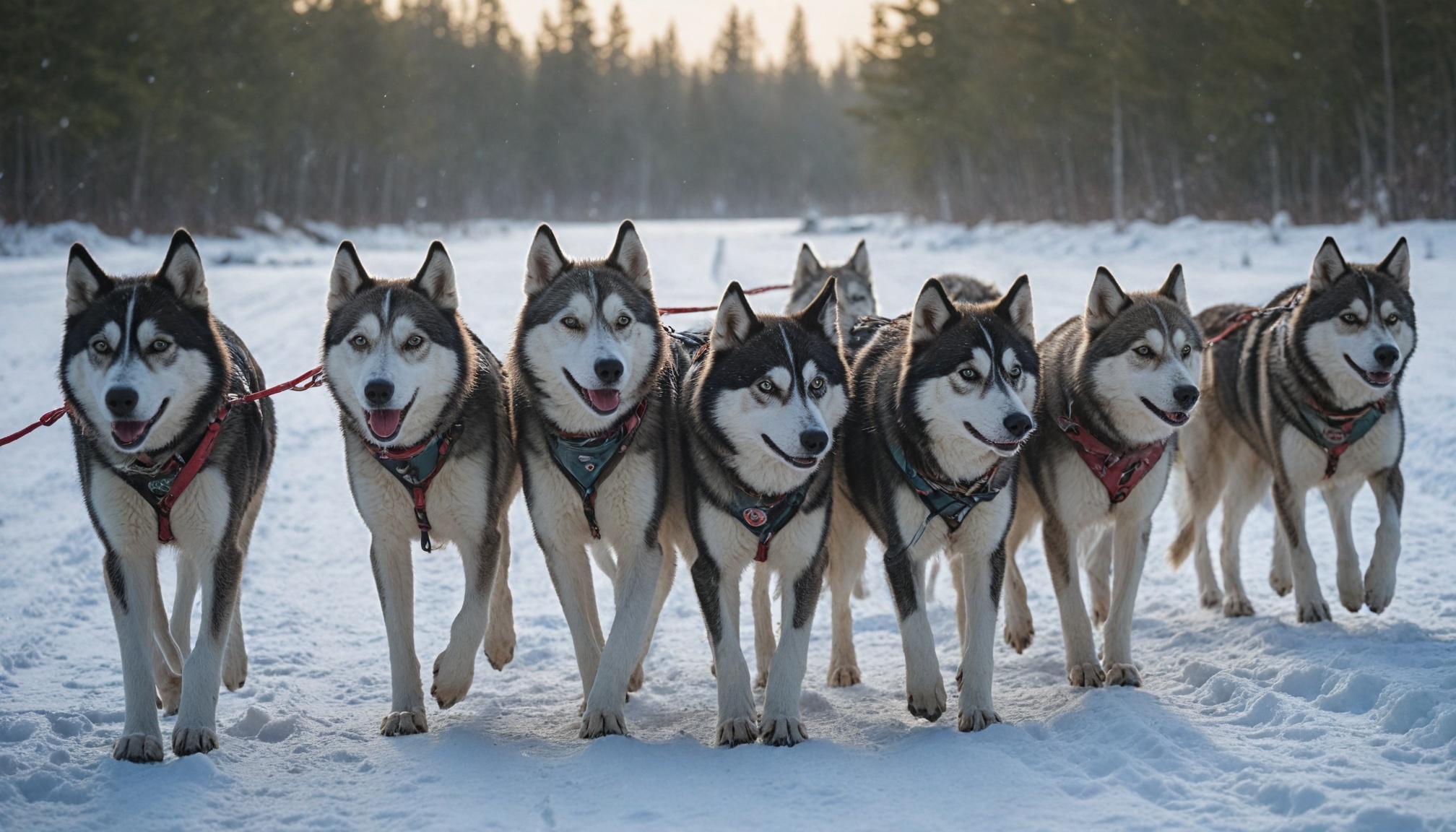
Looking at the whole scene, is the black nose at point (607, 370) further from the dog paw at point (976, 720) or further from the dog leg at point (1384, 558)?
the dog leg at point (1384, 558)

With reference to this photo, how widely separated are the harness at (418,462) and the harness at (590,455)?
0.41 metres

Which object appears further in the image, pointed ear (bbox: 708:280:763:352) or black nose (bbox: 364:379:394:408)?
pointed ear (bbox: 708:280:763:352)

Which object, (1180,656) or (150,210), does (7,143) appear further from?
(1180,656)

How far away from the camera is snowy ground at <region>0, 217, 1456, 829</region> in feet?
10.5

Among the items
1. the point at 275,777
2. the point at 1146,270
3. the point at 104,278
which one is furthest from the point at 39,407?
the point at 1146,270

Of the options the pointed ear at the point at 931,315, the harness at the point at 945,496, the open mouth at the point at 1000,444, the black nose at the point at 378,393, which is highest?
the pointed ear at the point at 931,315

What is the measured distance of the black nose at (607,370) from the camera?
A: 3.91m

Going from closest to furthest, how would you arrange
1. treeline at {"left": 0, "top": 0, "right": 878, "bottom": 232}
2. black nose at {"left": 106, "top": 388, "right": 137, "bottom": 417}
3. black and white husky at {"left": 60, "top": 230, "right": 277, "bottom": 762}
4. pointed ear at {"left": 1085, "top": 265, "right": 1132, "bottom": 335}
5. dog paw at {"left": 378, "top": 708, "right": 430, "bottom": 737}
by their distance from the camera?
black nose at {"left": 106, "top": 388, "right": 137, "bottom": 417} < black and white husky at {"left": 60, "top": 230, "right": 277, "bottom": 762} < dog paw at {"left": 378, "top": 708, "right": 430, "bottom": 737} < pointed ear at {"left": 1085, "top": 265, "right": 1132, "bottom": 335} < treeline at {"left": 0, "top": 0, "right": 878, "bottom": 232}

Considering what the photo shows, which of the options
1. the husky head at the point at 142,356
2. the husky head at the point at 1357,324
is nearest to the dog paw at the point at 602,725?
the husky head at the point at 142,356

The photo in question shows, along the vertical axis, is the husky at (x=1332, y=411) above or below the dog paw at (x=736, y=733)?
above

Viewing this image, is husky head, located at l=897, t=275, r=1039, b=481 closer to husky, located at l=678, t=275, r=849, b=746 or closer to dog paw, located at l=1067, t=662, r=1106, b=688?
husky, located at l=678, t=275, r=849, b=746

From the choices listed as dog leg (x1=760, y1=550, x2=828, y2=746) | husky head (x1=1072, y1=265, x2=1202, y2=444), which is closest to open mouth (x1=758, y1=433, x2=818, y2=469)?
dog leg (x1=760, y1=550, x2=828, y2=746)

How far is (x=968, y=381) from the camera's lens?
13.3 feet

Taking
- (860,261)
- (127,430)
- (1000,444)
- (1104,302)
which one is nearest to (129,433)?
(127,430)
